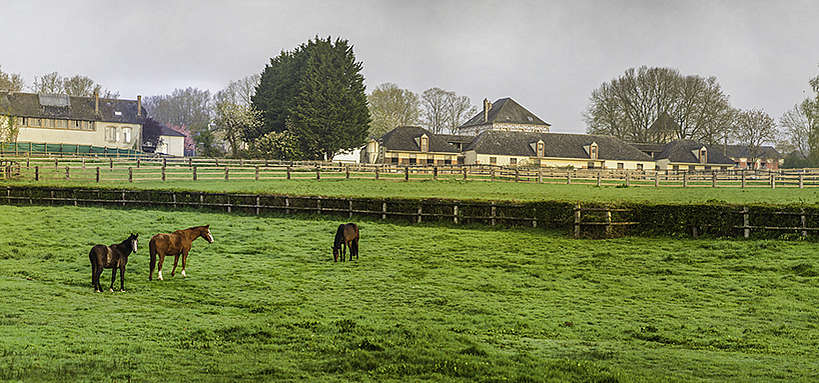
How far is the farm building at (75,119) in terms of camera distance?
74.8 m

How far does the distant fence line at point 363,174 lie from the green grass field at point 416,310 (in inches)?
776

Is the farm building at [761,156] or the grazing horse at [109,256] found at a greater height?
the farm building at [761,156]

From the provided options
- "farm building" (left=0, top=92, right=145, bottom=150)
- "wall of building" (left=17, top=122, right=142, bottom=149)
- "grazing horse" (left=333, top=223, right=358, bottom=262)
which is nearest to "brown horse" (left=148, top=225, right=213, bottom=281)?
"grazing horse" (left=333, top=223, right=358, bottom=262)

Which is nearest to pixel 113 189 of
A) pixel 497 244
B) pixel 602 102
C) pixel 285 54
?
pixel 497 244

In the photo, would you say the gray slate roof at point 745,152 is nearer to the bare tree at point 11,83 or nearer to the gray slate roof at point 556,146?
the gray slate roof at point 556,146

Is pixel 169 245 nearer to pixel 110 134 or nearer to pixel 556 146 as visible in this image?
pixel 556 146

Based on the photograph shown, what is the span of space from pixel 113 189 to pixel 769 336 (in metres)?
27.9

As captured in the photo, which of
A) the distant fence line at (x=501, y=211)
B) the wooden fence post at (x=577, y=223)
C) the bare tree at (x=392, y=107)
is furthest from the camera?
the bare tree at (x=392, y=107)

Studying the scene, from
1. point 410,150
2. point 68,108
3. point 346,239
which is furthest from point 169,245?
point 68,108

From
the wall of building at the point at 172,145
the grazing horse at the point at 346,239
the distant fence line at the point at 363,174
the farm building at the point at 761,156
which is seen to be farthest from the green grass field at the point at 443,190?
the farm building at the point at 761,156

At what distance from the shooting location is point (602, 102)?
8319cm

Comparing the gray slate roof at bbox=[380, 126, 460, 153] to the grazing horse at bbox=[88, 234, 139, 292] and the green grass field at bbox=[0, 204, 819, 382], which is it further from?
the grazing horse at bbox=[88, 234, 139, 292]

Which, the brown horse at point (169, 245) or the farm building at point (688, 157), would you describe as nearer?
the brown horse at point (169, 245)

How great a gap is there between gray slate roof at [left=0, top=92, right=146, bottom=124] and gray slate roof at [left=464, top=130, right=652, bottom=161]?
4267 cm
